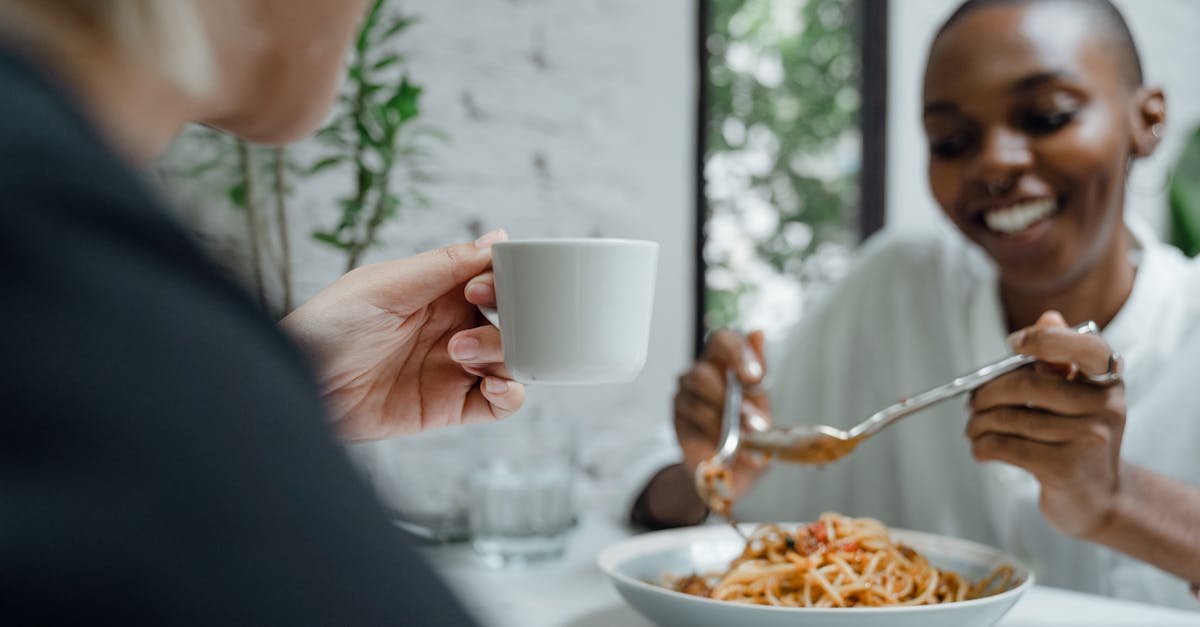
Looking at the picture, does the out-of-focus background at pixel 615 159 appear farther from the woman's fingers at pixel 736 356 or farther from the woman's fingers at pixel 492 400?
the woman's fingers at pixel 492 400

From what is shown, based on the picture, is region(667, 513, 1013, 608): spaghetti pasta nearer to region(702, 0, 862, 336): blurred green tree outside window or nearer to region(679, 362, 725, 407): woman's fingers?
region(679, 362, 725, 407): woman's fingers

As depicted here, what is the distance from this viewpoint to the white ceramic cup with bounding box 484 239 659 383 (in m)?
0.61

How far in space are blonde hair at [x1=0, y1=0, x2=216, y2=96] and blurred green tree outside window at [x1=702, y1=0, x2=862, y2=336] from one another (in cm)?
185

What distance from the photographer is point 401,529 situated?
257 millimetres

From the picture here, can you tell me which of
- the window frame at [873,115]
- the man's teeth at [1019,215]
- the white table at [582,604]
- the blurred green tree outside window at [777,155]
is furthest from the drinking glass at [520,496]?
the window frame at [873,115]

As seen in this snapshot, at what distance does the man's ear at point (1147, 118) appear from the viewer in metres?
1.34

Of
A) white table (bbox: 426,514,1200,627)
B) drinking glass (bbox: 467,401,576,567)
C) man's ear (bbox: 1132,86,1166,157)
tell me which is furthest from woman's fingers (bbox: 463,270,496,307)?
man's ear (bbox: 1132,86,1166,157)

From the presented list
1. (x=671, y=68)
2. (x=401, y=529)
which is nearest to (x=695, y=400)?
(x=671, y=68)

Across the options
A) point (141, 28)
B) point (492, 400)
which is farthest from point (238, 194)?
point (141, 28)

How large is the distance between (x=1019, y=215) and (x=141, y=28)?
1242 millimetres

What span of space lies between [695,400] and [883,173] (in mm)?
1493

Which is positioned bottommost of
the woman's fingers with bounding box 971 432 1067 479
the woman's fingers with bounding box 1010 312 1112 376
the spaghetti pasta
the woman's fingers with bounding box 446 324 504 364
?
the spaghetti pasta

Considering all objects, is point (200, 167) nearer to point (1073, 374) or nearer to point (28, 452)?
point (1073, 374)

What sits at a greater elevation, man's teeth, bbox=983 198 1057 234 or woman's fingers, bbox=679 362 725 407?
man's teeth, bbox=983 198 1057 234
